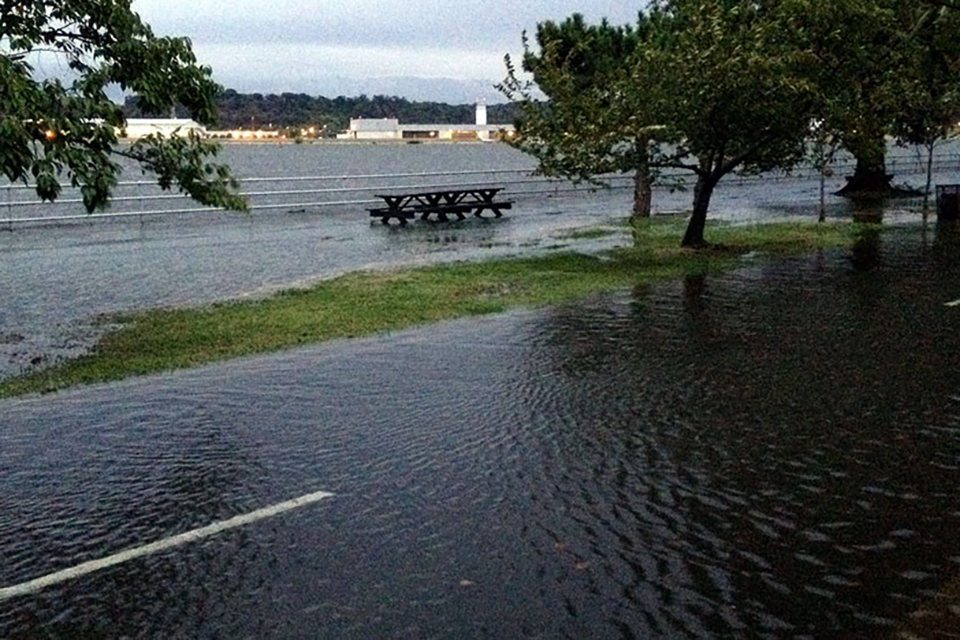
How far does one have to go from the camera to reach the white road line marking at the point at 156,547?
5.38 meters

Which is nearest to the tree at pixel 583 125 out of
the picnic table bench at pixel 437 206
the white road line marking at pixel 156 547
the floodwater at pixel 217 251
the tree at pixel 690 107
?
the tree at pixel 690 107

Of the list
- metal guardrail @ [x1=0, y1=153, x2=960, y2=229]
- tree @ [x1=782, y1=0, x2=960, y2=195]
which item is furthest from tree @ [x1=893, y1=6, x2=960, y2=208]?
metal guardrail @ [x1=0, y1=153, x2=960, y2=229]

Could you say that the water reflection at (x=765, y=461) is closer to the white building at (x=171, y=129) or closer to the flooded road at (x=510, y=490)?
the flooded road at (x=510, y=490)

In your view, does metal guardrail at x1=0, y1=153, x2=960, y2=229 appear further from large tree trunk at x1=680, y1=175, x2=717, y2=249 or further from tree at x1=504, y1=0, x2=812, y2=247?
tree at x1=504, y1=0, x2=812, y2=247

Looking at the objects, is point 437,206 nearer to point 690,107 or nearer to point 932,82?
point 690,107

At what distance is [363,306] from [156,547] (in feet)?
27.9

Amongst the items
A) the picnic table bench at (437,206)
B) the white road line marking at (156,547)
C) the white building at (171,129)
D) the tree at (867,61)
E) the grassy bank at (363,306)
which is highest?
the tree at (867,61)

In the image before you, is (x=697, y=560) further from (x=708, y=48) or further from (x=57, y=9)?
(x=708, y=48)

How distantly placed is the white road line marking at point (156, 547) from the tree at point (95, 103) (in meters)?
4.00

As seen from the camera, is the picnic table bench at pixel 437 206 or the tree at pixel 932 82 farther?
the picnic table bench at pixel 437 206

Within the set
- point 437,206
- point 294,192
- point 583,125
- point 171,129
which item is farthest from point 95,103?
point 294,192

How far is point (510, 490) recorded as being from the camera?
6730 mm

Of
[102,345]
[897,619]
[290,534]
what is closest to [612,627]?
[897,619]

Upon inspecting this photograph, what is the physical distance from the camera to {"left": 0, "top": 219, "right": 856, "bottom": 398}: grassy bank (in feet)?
36.2
